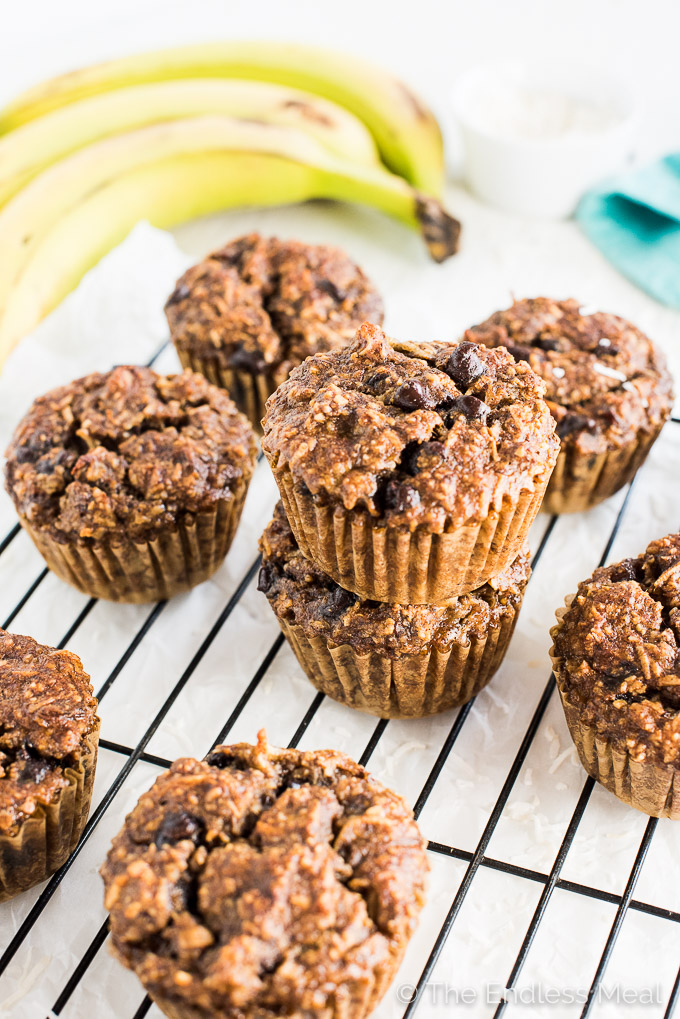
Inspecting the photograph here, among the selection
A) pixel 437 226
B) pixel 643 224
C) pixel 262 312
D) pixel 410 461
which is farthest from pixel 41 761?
pixel 643 224

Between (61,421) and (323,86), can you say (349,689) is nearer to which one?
(61,421)

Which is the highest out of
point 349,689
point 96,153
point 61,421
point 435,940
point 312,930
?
point 96,153

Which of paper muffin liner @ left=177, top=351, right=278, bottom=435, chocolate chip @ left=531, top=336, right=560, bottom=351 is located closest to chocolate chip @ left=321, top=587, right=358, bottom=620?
paper muffin liner @ left=177, top=351, right=278, bottom=435

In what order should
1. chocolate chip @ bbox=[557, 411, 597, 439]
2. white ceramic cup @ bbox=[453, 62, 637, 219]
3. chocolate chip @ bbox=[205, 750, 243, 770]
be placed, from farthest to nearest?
1. white ceramic cup @ bbox=[453, 62, 637, 219]
2. chocolate chip @ bbox=[557, 411, 597, 439]
3. chocolate chip @ bbox=[205, 750, 243, 770]

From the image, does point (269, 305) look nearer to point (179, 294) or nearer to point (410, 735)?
point (179, 294)

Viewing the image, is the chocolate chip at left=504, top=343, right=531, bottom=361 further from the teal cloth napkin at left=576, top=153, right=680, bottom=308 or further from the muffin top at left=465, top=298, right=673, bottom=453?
the teal cloth napkin at left=576, top=153, right=680, bottom=308

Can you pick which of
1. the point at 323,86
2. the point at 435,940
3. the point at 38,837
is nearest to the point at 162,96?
the point at 323,86
